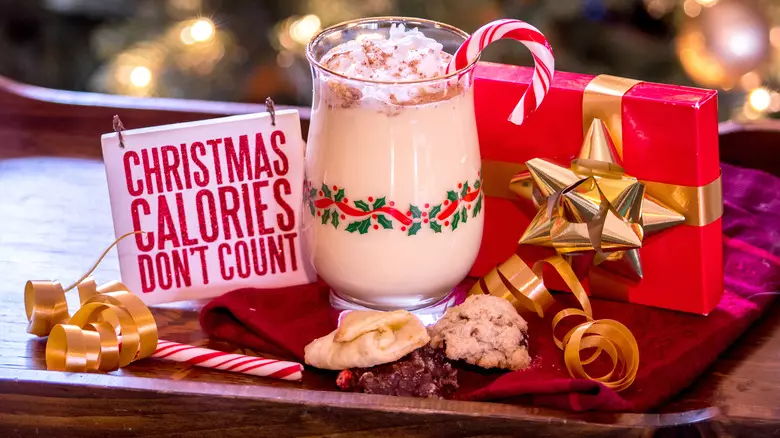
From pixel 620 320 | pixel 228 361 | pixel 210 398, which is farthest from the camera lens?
pixel 620 320

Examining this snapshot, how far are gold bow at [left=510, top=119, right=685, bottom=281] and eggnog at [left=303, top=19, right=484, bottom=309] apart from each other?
0.28 feet

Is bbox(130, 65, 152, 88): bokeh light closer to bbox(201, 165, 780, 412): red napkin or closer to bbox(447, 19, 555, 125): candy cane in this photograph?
bbox(201, 165, 780, 412): red napkin

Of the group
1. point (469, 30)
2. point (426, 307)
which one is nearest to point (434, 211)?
point (426, 307)

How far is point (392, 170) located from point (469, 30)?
1259 millimetres

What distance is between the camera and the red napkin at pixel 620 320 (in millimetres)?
1044

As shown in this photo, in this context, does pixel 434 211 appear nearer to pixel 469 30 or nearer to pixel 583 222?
pixel 583 222

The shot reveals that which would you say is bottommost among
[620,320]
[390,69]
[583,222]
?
[620,320]

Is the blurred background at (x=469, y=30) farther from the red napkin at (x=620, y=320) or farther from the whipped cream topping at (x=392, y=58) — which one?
the whipped cream topping at (x=392, y=58)

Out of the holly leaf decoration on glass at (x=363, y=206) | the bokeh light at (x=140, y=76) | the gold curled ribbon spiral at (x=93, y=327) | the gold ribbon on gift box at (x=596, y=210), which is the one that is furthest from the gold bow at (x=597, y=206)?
the bokeh light at (x=140, y=76)

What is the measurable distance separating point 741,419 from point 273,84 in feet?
5.67

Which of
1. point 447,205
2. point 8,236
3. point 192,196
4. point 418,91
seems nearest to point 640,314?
point 447,205

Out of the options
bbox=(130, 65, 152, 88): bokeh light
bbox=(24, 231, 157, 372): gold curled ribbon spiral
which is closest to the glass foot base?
bbox=(24, 231, 157, 372): gold curled ribbon spiral

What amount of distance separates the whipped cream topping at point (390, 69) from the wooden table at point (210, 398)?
12.6 inches

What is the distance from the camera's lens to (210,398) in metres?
1.00
